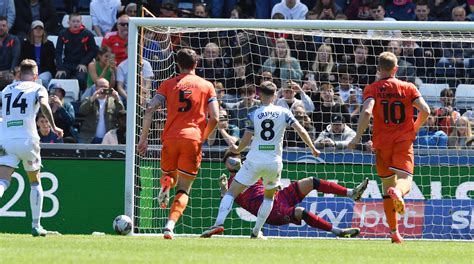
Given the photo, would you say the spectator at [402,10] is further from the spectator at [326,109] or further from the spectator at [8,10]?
the spectator at [8,10]

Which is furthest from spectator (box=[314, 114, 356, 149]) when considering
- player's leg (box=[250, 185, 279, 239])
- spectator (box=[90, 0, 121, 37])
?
spectator (box=[90, 0, 121, 37])

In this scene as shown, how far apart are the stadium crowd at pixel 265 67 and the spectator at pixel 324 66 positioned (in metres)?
0.02

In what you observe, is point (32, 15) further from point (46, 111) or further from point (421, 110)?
point (421, 110)

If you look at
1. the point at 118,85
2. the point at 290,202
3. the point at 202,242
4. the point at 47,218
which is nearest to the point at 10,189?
the point at 47,218

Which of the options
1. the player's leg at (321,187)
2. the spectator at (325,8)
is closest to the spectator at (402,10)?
the spectator at (325,8)

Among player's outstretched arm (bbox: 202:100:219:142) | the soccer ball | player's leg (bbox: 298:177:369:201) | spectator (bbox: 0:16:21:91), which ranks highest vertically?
spectator (bbox: 0:16:21:91)

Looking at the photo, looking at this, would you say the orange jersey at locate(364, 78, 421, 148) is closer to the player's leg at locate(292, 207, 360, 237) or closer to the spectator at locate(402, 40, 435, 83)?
the player's leg at locate(292, 207, 360, 237)

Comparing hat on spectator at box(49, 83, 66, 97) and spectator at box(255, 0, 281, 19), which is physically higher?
spectator at box(255, 0, 281, 19)

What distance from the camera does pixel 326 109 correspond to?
17.0 metres

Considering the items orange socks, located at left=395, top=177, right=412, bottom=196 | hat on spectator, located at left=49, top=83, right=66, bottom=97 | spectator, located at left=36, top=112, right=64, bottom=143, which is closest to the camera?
orange socks, located at left=395, top=177, right=412, bottom=196

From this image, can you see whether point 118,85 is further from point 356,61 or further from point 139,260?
point 139,260

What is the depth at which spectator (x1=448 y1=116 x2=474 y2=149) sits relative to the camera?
16.5 metres

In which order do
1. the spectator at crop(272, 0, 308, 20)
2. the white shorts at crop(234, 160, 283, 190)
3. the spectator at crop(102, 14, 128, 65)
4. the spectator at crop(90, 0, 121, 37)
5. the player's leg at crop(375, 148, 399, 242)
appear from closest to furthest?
1. the player's leg at crop(375, 148, 399, 242)
2. the white shorts at crop(234, 160, 283, 190)
3. the spectator at crop(102, 14, 128, 65)
4. the spectator at crop(272, 0, 308, 20)
5. the spectator at crop(90, 0, 121, 37)

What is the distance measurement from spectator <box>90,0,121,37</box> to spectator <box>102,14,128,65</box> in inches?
56.9
